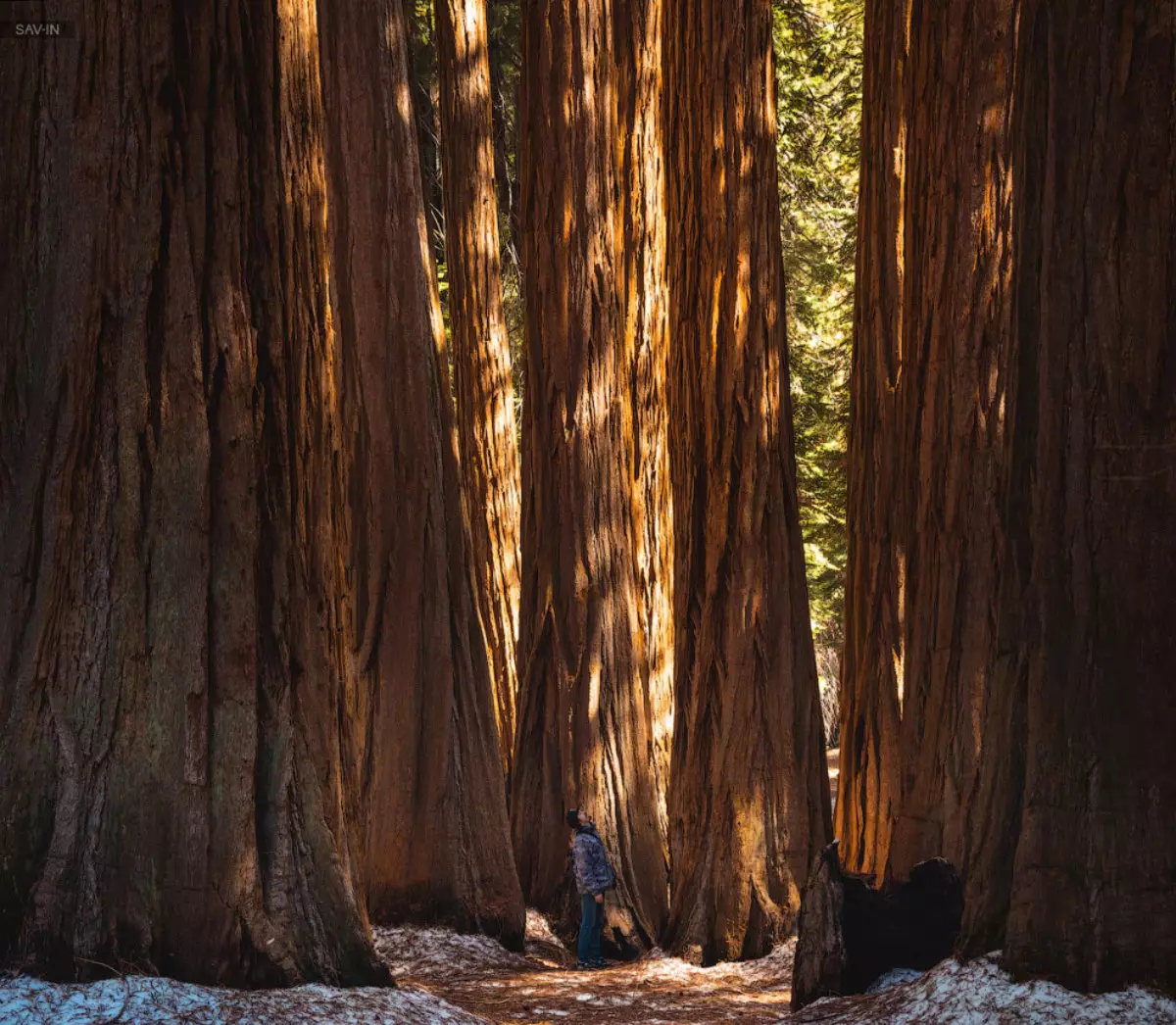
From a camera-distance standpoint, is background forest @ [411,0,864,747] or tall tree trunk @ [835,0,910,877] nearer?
tall tree trunk @ [835,0,910,877]

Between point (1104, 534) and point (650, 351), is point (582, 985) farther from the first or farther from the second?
point (650, 351)

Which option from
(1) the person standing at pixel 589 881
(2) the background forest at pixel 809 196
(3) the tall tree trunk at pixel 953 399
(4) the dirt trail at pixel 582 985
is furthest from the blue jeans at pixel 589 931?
(2) the background forest at pixel 809 196

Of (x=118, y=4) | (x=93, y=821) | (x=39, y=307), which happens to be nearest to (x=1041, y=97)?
(x=118, y=4)

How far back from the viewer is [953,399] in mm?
8484

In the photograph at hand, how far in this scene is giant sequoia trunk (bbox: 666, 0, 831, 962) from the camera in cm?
984

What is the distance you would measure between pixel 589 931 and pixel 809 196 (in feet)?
37.7

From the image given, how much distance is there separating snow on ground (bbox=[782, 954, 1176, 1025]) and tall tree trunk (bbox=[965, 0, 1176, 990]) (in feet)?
0.23

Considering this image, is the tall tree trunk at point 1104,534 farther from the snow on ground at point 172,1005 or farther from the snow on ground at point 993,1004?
the snow on ground at point 172,1005

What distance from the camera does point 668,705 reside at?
12.6 m

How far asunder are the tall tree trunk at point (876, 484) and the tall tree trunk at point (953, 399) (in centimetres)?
31

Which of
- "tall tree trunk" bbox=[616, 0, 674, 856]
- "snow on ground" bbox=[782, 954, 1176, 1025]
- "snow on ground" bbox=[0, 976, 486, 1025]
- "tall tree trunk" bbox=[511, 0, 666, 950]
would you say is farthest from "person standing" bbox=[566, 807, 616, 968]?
"snow on ground" bbox=[0, 976, 486, 1025]

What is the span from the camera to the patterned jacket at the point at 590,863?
10047mm

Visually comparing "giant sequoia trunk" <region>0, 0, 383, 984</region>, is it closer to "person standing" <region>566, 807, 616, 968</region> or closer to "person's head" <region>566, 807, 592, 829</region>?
"person's head" <region>566, 807, 592, 829</region>

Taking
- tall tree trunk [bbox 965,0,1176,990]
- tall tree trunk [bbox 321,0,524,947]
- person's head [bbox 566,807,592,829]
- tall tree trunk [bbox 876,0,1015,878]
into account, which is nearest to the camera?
tall tree trunk [bbox 965,0,1176,990]
